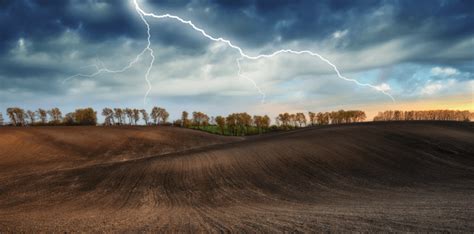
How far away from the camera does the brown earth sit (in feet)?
30.2

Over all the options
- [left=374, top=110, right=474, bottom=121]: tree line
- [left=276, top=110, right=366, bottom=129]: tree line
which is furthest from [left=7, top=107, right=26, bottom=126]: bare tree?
[left=374, top=110, right=474, bottom=121]: tree line

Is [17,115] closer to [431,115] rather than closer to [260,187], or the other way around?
[260,187]

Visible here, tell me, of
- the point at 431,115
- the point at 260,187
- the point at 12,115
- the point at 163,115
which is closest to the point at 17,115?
the point at 12,115

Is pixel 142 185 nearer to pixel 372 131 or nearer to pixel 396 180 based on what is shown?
pixel 396 180

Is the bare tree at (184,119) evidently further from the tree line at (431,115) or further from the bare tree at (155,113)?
the tree line at (431,115)

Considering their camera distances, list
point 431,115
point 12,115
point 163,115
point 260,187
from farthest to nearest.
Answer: point 431,115
point 163,115
point 12,115
point 260,187

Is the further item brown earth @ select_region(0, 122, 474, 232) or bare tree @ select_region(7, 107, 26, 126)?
bare tree @ select_region(7, 107, 26, 126)

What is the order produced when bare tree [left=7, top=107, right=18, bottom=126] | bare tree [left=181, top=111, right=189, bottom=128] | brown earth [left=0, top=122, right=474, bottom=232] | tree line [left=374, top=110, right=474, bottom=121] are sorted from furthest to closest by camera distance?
tree line [left=374, top=110, right=474, bottom=121]
bare tree [left=181, top=111, right=189, bottom=128]
bare tree [left=7, top=107, right=18, bottom=126]
brown earth [left=0, top=122, right=474, bottom=232]

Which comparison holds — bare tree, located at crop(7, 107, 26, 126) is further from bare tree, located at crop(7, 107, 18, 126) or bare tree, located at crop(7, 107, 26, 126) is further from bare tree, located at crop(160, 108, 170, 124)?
bare tree, located at crop(160, 108, 170, 124)

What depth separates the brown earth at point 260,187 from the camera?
30.2ft

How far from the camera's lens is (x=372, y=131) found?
120 ft

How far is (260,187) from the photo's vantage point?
18844mm

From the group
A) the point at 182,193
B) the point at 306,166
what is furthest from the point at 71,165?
the point at 306,166

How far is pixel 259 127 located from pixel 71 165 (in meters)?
91.9
